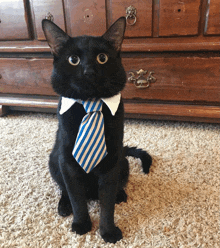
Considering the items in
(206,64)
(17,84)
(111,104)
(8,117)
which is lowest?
(8,117)

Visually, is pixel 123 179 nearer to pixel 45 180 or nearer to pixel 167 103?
pixel 45 180

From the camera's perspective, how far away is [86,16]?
1.22 m

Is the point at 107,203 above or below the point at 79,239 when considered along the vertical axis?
above

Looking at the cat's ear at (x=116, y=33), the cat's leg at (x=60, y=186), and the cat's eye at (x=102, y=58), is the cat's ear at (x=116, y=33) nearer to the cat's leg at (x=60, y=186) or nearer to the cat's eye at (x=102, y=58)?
the cat's eye at (x=102, y=58)

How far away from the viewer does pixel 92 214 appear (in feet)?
2.37

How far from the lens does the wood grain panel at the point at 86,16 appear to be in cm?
120

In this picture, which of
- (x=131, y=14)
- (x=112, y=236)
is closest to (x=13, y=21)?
(x=131, y=14)

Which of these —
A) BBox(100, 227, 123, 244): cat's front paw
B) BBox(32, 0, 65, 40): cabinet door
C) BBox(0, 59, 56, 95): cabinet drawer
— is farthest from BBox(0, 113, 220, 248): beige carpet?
BBox(32, 0, 65, 40): cabinet door

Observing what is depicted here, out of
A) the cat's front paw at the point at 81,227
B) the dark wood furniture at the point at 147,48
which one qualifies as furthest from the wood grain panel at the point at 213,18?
the cat's front paw at the point at 81,227

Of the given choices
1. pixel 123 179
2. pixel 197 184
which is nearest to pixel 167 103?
pixel 197 184

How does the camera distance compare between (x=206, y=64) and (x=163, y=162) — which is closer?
(x=163, y=162)

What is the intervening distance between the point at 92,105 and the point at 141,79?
0.76 m

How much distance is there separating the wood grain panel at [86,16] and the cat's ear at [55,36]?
0.70 m

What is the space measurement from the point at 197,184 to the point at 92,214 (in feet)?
1.35
